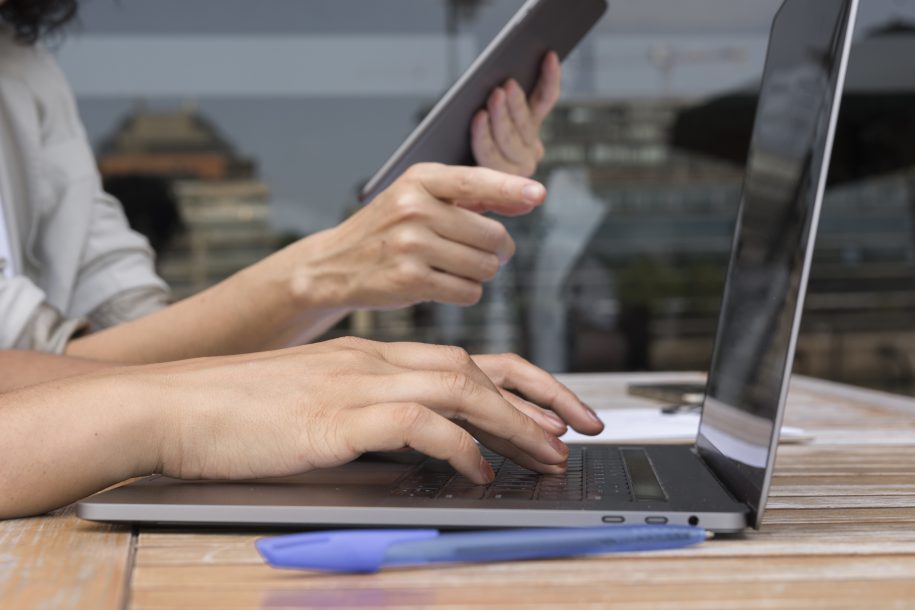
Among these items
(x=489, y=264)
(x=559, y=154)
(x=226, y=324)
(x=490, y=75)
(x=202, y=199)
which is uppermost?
(x=490, y=75)

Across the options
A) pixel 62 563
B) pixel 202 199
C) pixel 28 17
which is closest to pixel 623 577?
pixel 62 563

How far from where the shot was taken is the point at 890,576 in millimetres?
458

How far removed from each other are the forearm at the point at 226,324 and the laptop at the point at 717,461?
1.31 ft

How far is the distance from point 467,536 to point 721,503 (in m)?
0.16

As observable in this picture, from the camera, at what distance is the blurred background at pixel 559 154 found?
416cm

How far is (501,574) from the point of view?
1.51 ft

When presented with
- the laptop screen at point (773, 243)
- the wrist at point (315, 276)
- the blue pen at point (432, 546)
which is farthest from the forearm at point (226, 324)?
the blue pen at point (432, 546)

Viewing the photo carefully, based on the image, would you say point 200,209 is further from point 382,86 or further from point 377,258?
point 377,258

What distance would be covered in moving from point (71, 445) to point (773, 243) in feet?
1.44

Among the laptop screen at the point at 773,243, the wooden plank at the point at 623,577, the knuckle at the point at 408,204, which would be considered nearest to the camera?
the wooden plank at the point at 623,577

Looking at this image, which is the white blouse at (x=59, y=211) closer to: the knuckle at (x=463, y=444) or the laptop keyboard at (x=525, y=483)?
the laptop keyboard at (x=525, y=483)

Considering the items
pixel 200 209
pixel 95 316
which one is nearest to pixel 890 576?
pixel 95 316

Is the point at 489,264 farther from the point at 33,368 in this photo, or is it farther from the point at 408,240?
the point at 33,368

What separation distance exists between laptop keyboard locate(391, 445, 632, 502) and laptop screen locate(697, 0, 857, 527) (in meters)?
0.07
